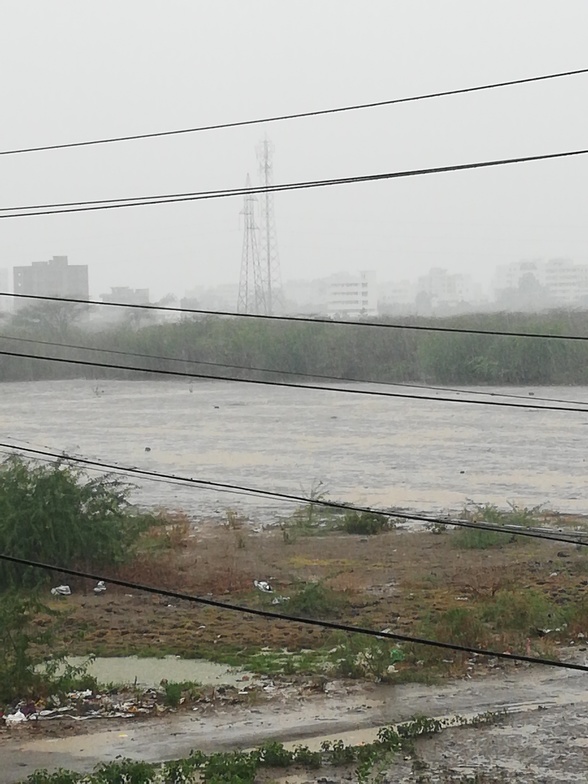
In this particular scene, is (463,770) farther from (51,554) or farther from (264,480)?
(264,480)

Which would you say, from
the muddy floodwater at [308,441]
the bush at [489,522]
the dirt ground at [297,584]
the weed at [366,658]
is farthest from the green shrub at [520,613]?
the muddy floodwater at [308,441]

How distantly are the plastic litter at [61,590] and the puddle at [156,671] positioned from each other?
1.72 meters

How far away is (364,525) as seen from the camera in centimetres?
1529

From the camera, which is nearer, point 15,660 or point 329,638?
point 15,660

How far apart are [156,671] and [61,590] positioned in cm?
255

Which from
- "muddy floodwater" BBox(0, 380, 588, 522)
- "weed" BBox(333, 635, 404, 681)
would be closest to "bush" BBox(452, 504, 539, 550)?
"muddy floodwater" BBox(0, 380, 588, 522)

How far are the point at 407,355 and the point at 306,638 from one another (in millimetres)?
14030

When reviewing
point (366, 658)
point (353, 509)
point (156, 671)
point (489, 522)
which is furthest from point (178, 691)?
point (489, 522)

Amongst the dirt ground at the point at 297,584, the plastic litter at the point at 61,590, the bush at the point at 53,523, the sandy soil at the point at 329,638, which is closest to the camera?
the sandy soil at the point at 329,638

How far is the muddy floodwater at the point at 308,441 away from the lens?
2209 centimetres

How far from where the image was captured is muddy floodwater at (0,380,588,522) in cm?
2209

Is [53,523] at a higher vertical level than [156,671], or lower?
higher

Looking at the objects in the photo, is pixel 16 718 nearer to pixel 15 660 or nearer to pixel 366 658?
pixel 15 660

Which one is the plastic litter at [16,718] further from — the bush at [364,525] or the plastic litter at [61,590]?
the bush at [364,525]
